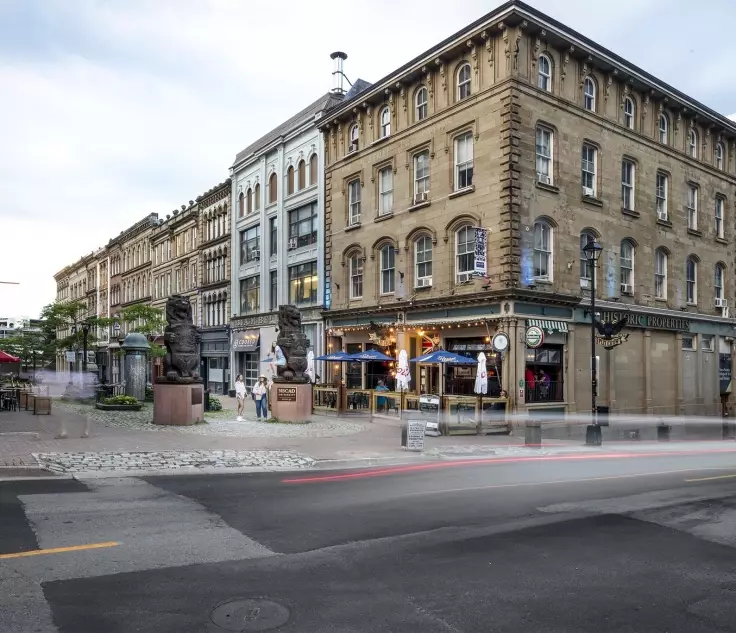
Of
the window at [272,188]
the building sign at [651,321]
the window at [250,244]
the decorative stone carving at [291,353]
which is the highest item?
the window at [272,188]

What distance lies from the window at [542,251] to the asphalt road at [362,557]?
1501cm

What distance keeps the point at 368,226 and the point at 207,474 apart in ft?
71.2

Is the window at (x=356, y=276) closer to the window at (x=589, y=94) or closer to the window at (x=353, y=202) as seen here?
the window at (x=353, y=202)

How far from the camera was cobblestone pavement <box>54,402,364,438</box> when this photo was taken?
20.6 meters

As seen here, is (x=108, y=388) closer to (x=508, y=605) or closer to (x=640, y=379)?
(x=640, y=379)

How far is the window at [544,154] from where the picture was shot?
27.1m

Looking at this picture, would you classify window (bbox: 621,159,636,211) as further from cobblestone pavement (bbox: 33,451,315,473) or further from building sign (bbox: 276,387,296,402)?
cobblestone pavement (bbox: 33,451,315,473)

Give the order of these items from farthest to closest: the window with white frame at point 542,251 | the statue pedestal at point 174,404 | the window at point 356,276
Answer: the window at point 356,276 < the window with white frame at point 542,251 < the statue pedestal at point 174,404

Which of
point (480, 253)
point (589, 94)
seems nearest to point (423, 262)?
point (480, 253)

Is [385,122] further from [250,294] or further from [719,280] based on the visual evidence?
[719,280]

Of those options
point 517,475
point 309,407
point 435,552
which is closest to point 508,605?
point 435,552

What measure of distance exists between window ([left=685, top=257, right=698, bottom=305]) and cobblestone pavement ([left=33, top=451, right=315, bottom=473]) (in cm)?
2705

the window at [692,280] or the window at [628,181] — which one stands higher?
the window at [628,181]

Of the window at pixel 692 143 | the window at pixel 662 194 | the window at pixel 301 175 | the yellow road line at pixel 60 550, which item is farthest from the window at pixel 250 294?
the yellow road line at pixel 60 550
